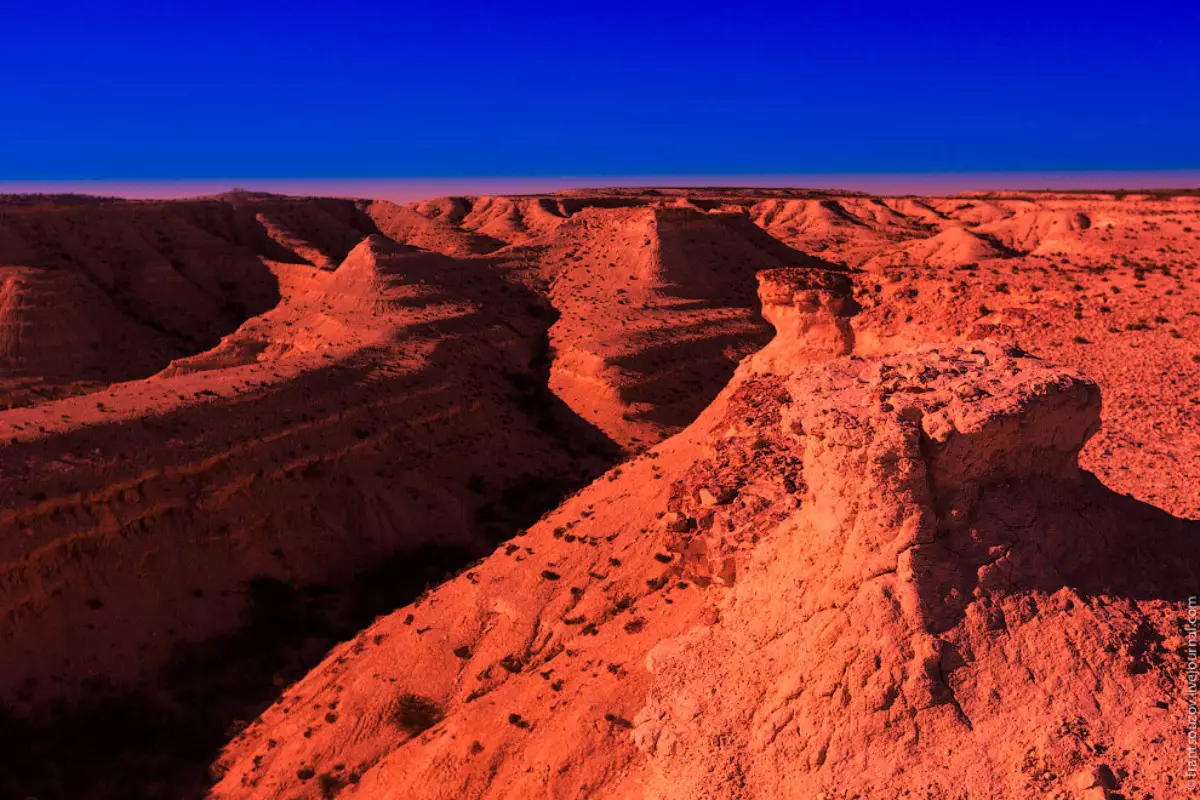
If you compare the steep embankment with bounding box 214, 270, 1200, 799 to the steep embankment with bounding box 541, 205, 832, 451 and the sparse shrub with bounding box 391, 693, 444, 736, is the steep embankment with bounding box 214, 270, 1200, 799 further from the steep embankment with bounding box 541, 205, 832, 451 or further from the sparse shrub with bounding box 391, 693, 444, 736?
the steep embankment with bounding box 541, 205, 832, 451

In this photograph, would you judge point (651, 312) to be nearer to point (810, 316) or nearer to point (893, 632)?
point (810, 316)

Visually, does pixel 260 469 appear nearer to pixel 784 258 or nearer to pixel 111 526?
pixel 111 526

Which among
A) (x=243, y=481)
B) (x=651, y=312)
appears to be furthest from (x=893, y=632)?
(x=651, y=312)

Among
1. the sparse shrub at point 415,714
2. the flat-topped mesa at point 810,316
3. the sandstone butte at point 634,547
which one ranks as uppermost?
the flat-topped mesa at point 810,316

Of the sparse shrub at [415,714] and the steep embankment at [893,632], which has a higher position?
the steep embankment at [893,632]

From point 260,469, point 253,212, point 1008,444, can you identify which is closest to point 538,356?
point 260,469

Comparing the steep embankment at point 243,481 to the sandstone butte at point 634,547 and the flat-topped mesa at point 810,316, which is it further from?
the flat-topped mesa at point 810,316

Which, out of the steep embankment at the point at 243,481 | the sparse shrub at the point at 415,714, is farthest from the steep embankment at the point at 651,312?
the sparse shrub at the point at 415,714
